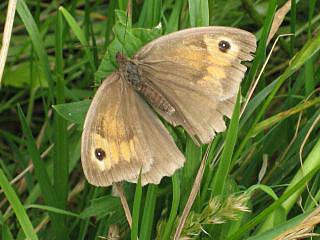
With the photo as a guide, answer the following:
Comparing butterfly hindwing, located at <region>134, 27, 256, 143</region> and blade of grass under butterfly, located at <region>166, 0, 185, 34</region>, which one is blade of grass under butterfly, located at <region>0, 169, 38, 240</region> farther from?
blade of grass under butterfly, located at <region>166, 0, 185, 34</region>

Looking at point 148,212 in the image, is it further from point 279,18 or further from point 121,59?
point 279,18

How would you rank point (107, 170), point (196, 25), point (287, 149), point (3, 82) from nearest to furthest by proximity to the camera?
1. point (107, 170)
2. point (196, 25)
3. point (287, 149)
4. point (3, 82)

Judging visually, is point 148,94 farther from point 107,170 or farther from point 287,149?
point 287,149

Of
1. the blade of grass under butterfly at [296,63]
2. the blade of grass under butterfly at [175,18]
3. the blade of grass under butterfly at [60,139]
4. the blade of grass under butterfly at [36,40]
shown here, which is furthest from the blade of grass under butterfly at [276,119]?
the blade of grass under butterfly at [36,40]

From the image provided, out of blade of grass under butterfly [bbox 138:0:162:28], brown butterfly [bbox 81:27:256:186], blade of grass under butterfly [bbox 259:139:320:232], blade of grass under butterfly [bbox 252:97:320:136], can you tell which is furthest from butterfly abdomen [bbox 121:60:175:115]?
blade of grass under butterfly [bbox 259:139:320:232]

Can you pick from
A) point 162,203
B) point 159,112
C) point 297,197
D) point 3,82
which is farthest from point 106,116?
point 3,82

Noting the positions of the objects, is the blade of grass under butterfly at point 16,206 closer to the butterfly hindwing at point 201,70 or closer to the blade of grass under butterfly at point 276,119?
the butterfly hindwing at point 201,70
